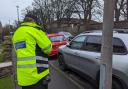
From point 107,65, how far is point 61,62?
8886 millimetres

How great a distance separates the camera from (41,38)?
473 cm

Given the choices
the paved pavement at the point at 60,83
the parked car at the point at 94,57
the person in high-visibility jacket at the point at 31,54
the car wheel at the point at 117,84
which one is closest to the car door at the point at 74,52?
the parked car at the point at 94,57

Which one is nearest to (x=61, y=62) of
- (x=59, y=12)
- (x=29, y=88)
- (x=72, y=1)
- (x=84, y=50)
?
(x=84, y=50)

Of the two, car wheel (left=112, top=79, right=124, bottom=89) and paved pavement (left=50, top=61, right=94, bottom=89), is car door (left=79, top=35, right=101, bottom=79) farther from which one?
car wheel (left=112, top=79, right=124, bottom=89)

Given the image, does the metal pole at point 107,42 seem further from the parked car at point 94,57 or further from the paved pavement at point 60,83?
the paved pavement at point 60,83

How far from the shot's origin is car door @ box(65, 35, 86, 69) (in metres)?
9.89

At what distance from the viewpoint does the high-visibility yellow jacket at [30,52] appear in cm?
471

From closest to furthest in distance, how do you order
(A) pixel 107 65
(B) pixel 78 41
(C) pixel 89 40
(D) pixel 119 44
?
(A) pixel 107 65 → (D) pixel 119 44 → (C) pixel 89 40 → (B) pixel 78 41

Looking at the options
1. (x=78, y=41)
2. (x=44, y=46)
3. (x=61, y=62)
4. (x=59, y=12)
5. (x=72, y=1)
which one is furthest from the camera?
(x=59, y=12)

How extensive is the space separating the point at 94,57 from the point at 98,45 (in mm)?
427

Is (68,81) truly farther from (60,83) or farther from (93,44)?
(93,44)

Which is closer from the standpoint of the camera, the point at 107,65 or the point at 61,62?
the point at 107,65

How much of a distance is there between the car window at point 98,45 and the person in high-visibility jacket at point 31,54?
2.93m

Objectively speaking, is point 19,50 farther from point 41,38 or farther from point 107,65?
point 107,65
